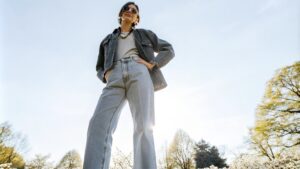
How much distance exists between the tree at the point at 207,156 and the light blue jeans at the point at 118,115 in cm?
3040

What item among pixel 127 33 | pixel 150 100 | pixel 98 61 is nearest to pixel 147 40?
pixel 127 33

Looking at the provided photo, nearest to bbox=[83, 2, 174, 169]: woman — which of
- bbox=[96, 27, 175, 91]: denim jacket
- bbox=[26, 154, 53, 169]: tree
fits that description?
bbox=[96, 27, 175, 91]: denim jacket

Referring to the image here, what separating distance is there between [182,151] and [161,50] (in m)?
31.5

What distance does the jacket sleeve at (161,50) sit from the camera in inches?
97.2

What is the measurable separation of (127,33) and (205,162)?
3027 centimetres

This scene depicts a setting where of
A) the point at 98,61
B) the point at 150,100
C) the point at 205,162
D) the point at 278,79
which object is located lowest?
the point at 150,100

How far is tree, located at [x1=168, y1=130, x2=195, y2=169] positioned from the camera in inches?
1266

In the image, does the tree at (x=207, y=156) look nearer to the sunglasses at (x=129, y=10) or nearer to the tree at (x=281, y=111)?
the tree at (x=281, y=111)

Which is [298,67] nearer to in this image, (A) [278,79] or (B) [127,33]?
(A) [278,79]

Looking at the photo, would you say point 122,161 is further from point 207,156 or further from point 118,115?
point 118,115

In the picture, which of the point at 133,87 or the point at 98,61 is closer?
the point at 133,87

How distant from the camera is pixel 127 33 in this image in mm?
2609

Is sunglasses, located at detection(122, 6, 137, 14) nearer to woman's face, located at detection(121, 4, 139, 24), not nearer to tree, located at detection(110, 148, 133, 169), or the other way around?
woman's face, located at detection(121, 4, 139, 24)

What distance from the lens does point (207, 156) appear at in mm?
30797
